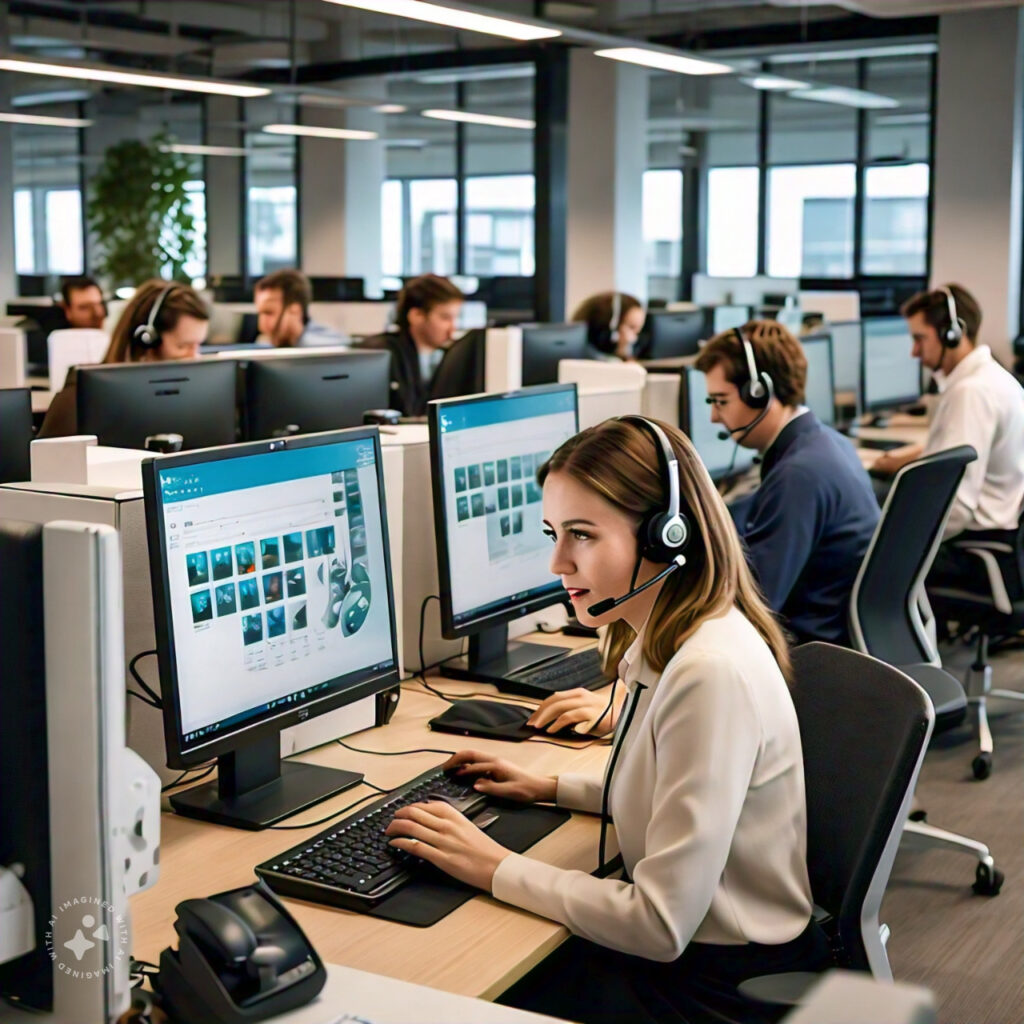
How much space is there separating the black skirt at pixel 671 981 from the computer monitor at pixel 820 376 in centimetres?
347

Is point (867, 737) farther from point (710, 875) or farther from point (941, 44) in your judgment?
point (941, 44)

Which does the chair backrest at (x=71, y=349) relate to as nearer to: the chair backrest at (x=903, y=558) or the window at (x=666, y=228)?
the chair backrest at (x=903, y=558)

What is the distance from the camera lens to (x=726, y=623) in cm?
162

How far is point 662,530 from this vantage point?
1628 millimetres

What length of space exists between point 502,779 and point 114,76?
5.27 meters

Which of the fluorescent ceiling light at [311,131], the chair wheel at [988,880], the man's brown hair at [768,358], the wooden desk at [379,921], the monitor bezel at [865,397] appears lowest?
the chair wheel at [988,880]

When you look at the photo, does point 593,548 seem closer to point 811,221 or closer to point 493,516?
point 493,516

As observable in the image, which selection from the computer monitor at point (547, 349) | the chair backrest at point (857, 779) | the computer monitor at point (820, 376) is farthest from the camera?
the computer monitor at point (820, 376)

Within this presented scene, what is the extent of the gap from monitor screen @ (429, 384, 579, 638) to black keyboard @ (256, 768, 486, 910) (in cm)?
59

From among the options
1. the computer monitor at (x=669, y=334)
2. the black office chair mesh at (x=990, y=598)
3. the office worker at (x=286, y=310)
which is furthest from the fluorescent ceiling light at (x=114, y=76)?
the black office chair mesh at (x=990, y=598)

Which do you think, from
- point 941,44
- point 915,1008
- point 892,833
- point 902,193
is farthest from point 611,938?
point 902,193

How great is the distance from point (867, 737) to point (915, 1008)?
1.19 meters

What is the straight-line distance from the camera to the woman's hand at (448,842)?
62.1 inches

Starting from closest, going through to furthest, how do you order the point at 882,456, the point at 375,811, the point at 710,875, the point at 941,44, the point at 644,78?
1. the point at 710,875
2. the point at 375,811
3. the point at 882,456
4. the point at 941,44
5. the point at 644,78
